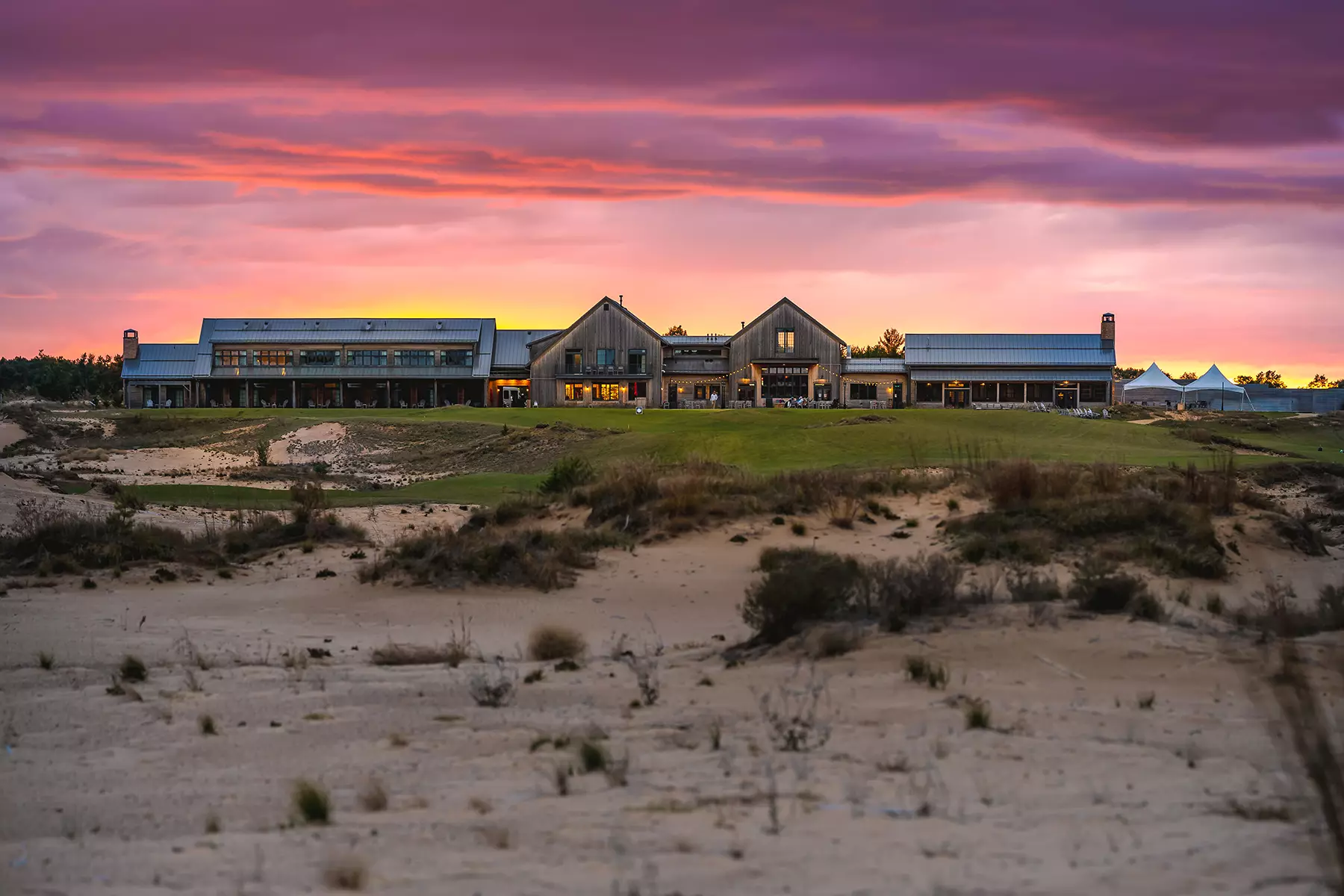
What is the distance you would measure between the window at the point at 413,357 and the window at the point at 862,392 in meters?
37.2

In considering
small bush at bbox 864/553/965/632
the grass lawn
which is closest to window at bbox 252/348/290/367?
the grass lawn

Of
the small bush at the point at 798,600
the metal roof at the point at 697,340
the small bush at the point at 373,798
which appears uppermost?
the metal roof at the point at 697,340

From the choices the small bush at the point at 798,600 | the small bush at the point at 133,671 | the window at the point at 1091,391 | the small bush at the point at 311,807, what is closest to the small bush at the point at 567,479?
the small bush at the point at 798,600

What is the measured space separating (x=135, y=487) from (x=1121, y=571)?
1221 inches

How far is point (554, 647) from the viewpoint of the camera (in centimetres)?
1321

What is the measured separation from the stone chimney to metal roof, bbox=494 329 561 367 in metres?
46.6

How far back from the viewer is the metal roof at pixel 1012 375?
10069 centimetres

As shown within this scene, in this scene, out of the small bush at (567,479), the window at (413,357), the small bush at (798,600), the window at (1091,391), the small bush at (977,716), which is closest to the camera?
the small bush at (977,716)

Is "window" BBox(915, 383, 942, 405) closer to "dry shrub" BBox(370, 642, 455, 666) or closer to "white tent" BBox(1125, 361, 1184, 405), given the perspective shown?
"white tent" BBox(1125, 361, 1184, 405)

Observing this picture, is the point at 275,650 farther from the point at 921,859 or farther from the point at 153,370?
the point at 153,370

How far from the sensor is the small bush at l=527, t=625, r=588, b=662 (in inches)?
517

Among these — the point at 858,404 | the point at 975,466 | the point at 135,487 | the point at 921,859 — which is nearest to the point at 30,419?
the point at 135,487

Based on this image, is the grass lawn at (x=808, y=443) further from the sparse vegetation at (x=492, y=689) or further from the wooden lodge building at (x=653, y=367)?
the wooden lodge building at (x=653, y=367)

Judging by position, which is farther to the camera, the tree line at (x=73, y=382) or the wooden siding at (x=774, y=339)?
the tree line at (x=73, y=382)
